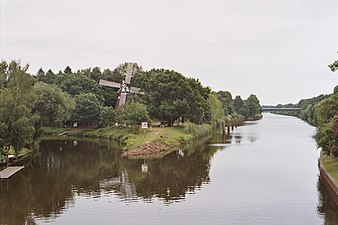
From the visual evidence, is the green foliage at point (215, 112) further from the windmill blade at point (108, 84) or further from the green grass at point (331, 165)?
the green grass at point (331, 165)

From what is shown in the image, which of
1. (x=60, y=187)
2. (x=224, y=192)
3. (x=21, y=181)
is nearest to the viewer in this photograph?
(x=224, y=192)

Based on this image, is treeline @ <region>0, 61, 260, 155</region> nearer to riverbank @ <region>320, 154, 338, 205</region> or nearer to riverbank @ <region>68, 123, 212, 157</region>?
riverbank @ <region>68, 123, 212, 157</region>

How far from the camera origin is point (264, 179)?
85.8 ft

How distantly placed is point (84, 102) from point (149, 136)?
71.7ft

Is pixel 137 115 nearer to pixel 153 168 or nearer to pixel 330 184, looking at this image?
pixel 153 168

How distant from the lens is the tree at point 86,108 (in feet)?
208

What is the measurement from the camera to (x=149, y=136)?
45031 millimetres

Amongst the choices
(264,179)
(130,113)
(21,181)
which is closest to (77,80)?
(130,113)

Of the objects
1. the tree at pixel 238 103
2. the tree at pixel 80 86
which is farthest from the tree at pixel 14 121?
the tree at pixel 238 103

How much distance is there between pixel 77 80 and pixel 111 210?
5371cm

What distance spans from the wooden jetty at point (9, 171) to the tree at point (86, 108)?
104ft

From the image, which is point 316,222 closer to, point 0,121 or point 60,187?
point 60,187

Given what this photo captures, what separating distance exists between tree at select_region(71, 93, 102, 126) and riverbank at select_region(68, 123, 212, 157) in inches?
86.5

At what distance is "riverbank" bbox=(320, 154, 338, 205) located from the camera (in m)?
20.8
